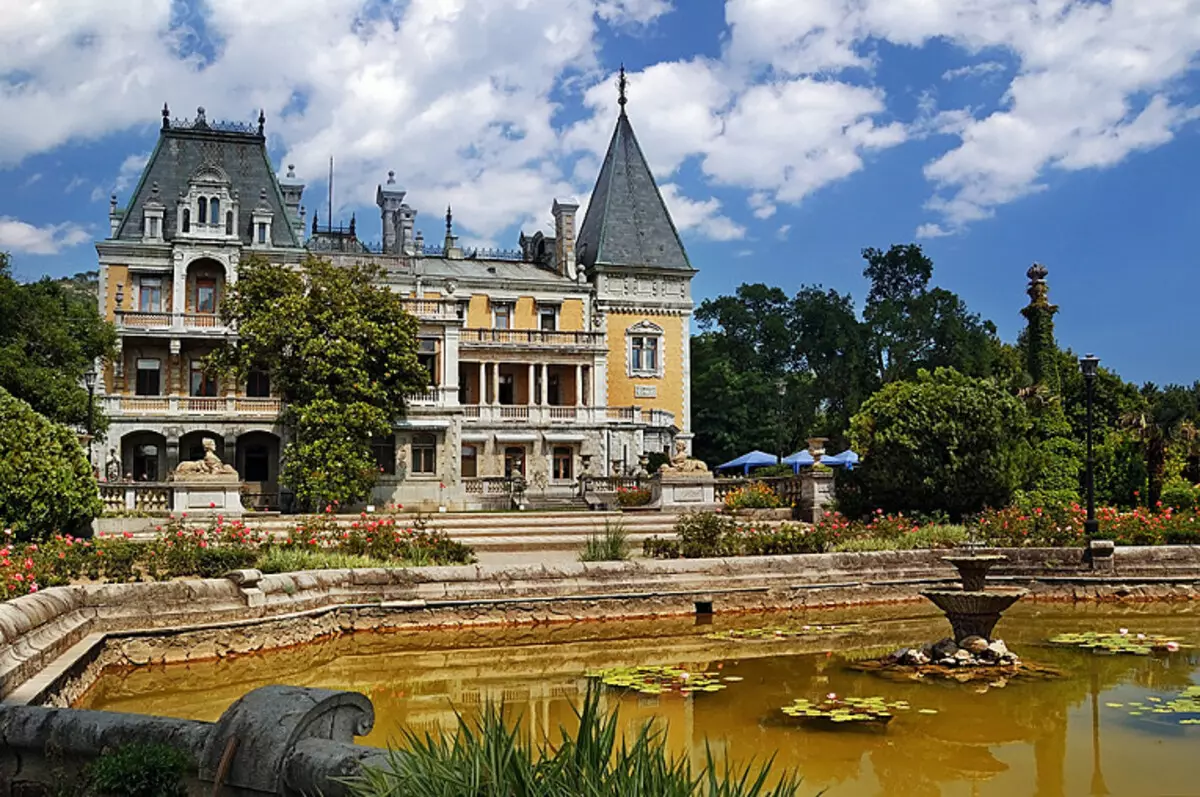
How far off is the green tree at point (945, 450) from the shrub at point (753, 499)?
2630mm

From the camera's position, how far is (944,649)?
38.3 ft

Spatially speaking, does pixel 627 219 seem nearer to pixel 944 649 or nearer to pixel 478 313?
pixel 478 313

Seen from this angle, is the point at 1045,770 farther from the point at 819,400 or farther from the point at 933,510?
the point at 819,400

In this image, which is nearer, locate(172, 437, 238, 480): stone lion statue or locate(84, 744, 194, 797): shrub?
locate(84, 744, 194, 797): shrub

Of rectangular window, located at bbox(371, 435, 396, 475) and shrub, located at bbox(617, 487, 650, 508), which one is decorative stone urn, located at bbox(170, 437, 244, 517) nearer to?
shrub, located at bbox(617, 487, 650, 508)

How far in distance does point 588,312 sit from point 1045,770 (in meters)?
46.8

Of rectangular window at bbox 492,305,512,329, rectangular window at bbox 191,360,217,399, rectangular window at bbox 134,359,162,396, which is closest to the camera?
rectangular window at bbox 134,359,162,396

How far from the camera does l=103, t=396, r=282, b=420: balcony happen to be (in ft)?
136

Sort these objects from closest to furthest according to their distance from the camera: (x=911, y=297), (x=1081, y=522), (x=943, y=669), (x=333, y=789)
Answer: (x=333, y=789), (x=943, y=669), (x=1081, y=522), (x=911, y=297)

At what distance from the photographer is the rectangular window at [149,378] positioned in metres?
45.3

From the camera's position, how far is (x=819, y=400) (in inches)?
2689

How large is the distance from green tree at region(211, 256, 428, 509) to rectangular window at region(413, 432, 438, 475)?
585cm

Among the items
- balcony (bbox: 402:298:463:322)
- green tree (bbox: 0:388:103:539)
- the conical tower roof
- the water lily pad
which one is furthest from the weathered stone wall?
the conical tower roof

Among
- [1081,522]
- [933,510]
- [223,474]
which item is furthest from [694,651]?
[223,474]
